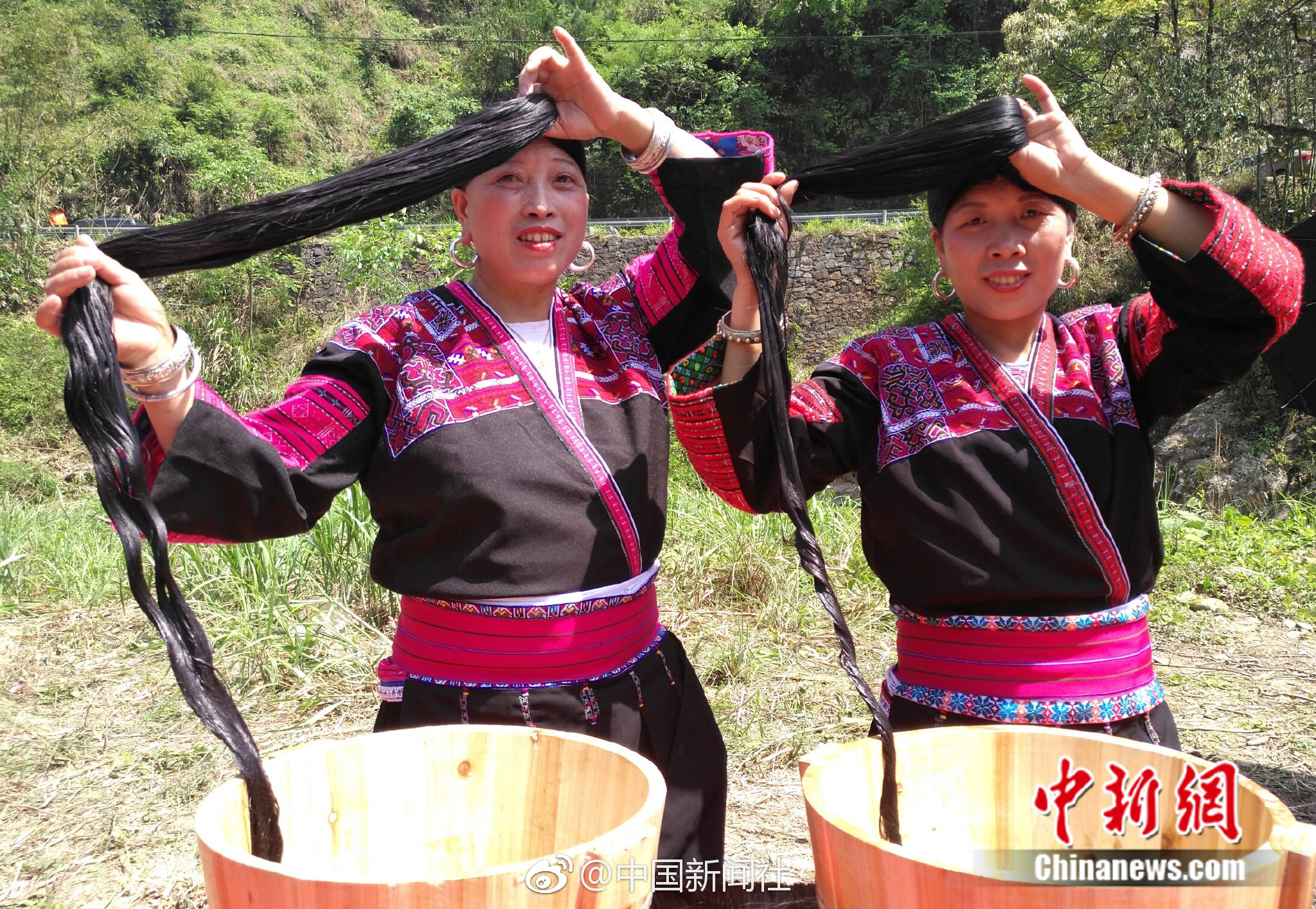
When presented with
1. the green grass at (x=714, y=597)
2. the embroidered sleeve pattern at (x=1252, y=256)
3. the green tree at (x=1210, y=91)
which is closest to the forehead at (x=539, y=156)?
the embroidered sleeve pattern at (x=1252, y=256)

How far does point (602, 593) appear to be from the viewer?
1646 mm

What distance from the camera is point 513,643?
5.25 feet

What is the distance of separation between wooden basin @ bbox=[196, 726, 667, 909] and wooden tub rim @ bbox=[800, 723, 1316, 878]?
18 centimetres

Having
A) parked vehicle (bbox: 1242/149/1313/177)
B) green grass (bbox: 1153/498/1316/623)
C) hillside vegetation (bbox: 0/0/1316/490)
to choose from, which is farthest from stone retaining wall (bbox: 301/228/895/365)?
green grass (bbox: 1153/498/1316/623)

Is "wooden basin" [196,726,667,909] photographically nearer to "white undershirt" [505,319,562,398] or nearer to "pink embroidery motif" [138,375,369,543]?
"pink embroidery motif" [138,375,369,543]

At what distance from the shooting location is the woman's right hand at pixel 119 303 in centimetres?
130

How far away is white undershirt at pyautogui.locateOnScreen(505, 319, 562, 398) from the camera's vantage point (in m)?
1.72

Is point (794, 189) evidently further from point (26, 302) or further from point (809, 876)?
point (26, 302)

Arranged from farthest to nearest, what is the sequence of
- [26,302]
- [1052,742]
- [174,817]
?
1. [26,302]
2. [174,817]
3. [1052,742]

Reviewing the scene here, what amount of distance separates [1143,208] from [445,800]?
1.36 metres

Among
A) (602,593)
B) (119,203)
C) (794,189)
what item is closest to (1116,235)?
(794,189)

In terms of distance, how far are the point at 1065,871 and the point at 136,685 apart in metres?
3.52

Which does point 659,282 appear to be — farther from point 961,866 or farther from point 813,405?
point 961,866

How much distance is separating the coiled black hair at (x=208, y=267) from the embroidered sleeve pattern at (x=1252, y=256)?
104 cm
